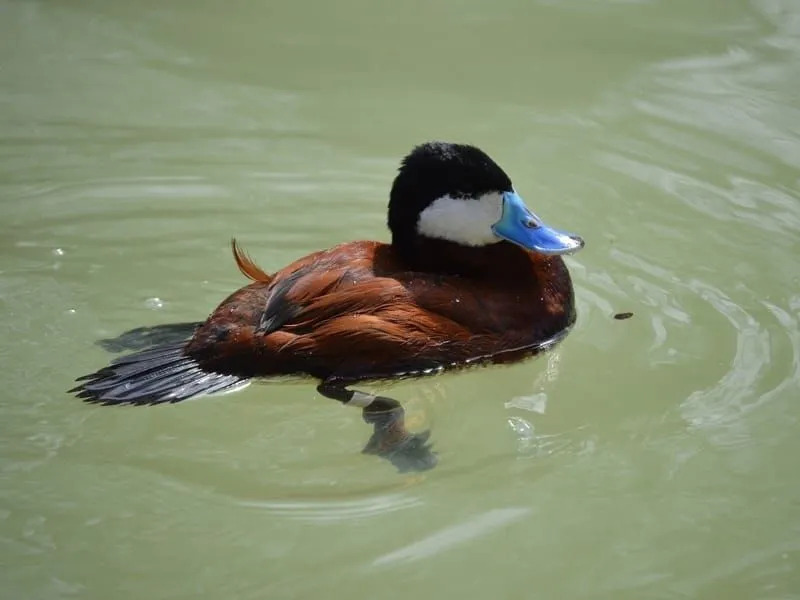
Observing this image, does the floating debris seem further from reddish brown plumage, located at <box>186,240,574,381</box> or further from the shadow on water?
reddish brown plumage, located at <box>186,240,574,381</box>

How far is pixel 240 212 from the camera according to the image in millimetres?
5734

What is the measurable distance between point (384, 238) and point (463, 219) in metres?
1.13

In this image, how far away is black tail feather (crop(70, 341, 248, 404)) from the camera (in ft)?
13.2

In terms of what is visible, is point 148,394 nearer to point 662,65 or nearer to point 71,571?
point 71,571

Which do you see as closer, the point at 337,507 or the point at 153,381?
the point at 337,507

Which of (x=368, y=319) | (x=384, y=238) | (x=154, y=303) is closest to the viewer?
(x=368, y=319)

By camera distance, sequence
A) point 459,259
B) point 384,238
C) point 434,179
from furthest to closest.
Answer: point 384,238, point 459,259, point 434,179

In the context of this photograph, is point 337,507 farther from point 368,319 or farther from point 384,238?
point 384,238

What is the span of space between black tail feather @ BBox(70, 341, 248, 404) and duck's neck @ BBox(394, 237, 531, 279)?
84cm

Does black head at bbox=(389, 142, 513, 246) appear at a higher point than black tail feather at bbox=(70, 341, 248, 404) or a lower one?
higher

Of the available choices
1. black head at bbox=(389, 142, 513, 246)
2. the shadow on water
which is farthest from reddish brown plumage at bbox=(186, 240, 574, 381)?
the shadow on water

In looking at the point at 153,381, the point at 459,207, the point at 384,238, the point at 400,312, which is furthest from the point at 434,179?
the point at 153,381

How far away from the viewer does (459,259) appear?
14.9 feet

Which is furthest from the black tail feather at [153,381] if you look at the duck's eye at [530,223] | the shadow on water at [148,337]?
the duck's eye at [530,223]
